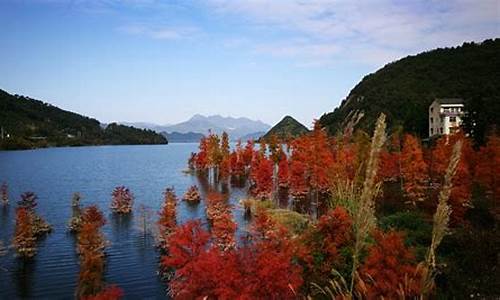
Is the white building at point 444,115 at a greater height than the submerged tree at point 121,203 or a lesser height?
greater

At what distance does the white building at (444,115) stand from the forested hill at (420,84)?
498 cm

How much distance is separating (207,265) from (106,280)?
17.5 meters

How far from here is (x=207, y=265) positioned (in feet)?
79.7

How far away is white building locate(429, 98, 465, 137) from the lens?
313ft

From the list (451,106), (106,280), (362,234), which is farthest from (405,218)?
(451,106)

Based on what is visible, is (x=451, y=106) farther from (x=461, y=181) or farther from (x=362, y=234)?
(x=362, y=234)

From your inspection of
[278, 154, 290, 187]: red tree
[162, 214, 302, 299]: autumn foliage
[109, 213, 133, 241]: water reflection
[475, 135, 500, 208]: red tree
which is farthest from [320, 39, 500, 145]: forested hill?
[162, 214, 302, 299]: autumn foliage

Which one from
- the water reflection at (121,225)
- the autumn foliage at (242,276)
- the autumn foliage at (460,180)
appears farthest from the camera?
the water reflection at (121,225)

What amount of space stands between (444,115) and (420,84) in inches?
2470

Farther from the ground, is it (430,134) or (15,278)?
(430,134)

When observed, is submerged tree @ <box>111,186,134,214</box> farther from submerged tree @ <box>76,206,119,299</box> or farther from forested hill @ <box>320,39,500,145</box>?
forested hill @ <box>320,39,500,145</box>

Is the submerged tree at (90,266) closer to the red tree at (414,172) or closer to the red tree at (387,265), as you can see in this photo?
the red tree at (387,265)

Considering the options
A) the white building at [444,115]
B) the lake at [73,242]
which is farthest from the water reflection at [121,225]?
the white building at [444,115]

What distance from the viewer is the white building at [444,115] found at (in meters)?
95.3
